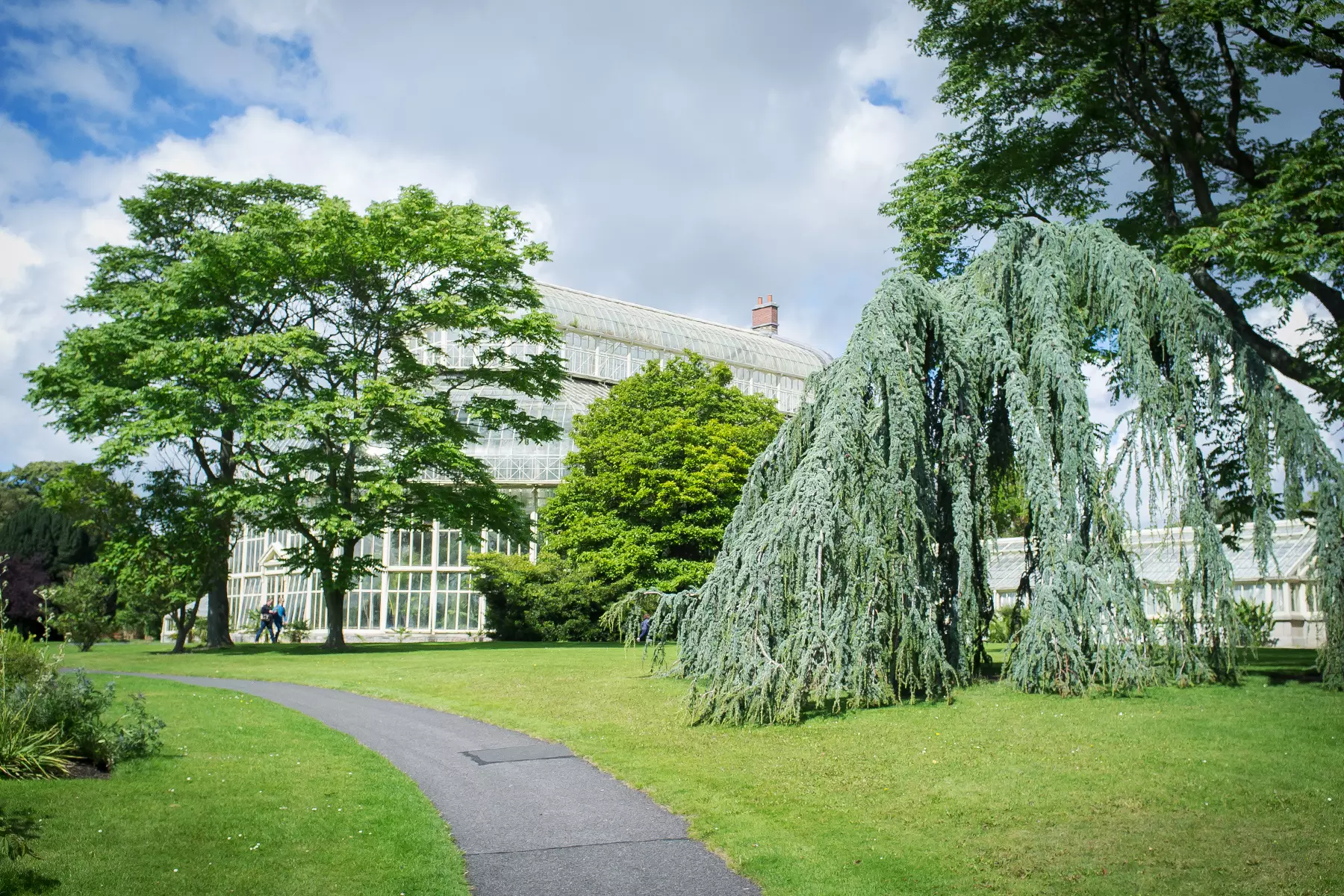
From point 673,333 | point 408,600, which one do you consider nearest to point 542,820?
point 408,600

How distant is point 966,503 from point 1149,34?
32.6 feet

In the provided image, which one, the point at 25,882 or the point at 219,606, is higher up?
the point at 219,606

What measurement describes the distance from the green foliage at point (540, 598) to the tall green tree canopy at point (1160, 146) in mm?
16308

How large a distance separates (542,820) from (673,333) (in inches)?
1764

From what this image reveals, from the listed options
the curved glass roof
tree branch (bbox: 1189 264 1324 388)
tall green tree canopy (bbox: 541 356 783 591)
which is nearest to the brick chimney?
the curved glass roof

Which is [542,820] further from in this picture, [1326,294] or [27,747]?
[1326,294]

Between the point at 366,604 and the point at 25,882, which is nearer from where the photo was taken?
the point at 25,882

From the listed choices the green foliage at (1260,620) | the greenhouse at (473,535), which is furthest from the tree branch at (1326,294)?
the greenhouse at (473,535)

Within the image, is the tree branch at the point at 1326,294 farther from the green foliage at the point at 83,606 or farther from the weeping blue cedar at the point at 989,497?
the green foliage at the point at 83,606

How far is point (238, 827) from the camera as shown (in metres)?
6.83

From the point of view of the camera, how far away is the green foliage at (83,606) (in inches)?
1156

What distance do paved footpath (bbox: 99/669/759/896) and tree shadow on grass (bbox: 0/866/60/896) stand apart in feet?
7.73

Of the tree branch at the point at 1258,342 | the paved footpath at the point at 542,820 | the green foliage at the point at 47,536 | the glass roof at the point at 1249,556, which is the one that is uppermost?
the tree branch at the point at 1258,342

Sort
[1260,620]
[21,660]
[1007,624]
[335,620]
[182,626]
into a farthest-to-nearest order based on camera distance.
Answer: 1. [182,626]
2. [335,620]
3. [1260,620]
4. [1007,624]
5. [21,660]
